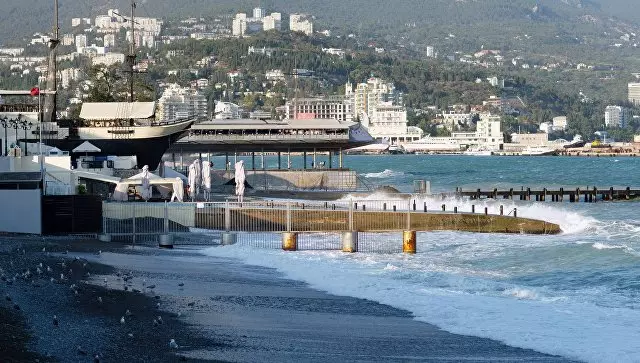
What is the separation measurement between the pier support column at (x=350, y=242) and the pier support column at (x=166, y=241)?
14.2ft

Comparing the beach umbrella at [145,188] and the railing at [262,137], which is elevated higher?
the railing at [262,137]

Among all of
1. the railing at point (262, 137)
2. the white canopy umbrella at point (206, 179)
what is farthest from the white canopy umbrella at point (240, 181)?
the railing at point (262, 137)

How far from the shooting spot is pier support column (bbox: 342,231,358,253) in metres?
34.2

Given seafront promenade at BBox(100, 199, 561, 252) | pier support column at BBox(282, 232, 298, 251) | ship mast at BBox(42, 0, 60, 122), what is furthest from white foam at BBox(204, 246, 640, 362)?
ship mast at BBox(42, 0, 60, 122)

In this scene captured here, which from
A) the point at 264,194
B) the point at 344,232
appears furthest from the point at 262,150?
the point at 344,232

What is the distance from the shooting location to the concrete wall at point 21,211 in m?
34.8

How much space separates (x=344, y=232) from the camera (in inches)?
1359

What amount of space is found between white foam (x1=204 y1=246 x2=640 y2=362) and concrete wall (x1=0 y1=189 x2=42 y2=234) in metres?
6.10

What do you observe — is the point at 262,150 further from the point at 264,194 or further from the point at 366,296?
the point at 366,296

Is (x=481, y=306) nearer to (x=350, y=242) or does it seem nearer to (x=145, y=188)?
(x=350, y=242)

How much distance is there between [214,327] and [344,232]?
1500 centimetres

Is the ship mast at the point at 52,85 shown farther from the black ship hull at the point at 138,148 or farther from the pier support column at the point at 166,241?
the pier support column at the point at 166,241

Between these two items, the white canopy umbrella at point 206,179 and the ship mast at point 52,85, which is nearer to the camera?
the white canopy umbrella at point 206,179

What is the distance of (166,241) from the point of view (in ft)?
114
